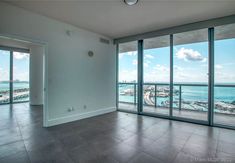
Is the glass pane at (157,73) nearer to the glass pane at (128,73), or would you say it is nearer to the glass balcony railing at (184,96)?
the glass balcony railing at (184,96)

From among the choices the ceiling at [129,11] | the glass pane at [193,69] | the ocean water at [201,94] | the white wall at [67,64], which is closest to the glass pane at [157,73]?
the ocean water at [201,94]

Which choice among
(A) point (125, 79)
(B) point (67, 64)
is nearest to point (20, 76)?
(B) point (67, 64)

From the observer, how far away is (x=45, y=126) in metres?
3.35

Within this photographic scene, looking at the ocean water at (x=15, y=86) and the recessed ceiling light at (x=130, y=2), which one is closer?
the recessed ceiling light at (x=130, y=2)

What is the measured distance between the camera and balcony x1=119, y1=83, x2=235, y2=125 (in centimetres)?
365

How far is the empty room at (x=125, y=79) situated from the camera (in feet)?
7.64

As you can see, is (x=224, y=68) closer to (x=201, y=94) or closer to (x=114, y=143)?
(x=201, y=94)

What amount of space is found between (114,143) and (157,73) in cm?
282

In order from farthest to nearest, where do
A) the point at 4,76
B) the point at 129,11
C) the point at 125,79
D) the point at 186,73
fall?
the point at 4,76 → the point at 125,79 → the point at 186,73 → the point at 129,11

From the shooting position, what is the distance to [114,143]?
250 centimetres

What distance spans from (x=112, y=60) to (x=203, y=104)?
133 inches

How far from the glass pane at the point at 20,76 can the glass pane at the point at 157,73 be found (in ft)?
19.6

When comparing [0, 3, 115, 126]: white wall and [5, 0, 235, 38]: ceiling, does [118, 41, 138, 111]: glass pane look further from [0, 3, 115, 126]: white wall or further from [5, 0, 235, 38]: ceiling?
[5, 0, 235, 38]: ceiling

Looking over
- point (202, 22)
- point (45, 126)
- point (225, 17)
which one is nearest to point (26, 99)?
point (45, 126)
